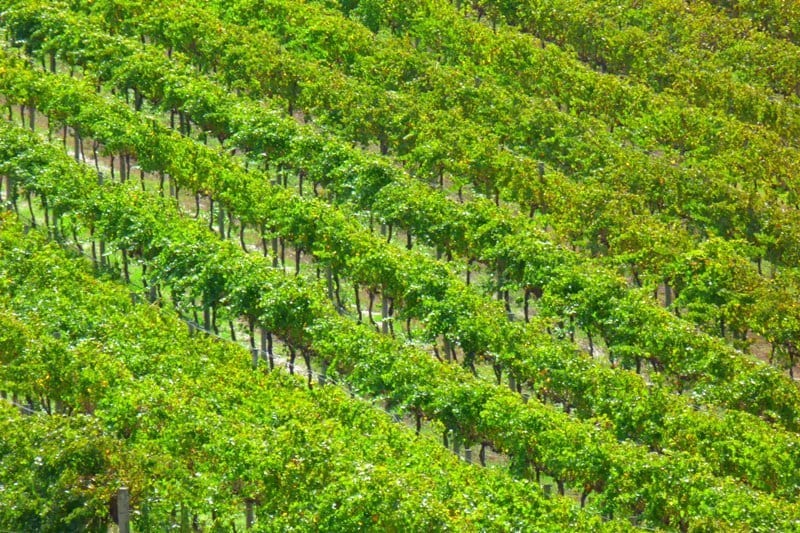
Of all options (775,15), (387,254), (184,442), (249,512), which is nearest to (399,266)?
(387,254)

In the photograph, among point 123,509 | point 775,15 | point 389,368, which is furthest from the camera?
point 775,15

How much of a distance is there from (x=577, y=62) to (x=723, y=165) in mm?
9036

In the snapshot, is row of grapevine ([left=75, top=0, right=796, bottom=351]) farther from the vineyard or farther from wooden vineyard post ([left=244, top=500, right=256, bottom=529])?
wooden vineyard post ([left=244, top=500, right=256, bottom=529])

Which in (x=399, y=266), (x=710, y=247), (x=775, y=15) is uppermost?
(x=775, y=15)

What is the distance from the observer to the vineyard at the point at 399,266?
4241cm

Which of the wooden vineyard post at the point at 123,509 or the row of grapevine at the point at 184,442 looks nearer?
the wooden vineyard post at the point at 123,509

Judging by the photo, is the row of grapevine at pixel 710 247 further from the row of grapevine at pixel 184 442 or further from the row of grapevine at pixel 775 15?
the row of grapevine at pixel 775 15

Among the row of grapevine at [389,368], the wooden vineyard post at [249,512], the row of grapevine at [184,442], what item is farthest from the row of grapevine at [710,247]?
the wooden vineyard post at [249,512]

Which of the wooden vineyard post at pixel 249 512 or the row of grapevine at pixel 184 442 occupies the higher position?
the row of grapevine at pixel 184 442

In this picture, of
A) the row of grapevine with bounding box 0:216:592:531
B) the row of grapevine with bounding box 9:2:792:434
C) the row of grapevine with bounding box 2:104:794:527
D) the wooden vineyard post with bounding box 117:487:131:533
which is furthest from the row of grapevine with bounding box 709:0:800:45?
the wooden vineyard post with bounding box 117:487:131:533

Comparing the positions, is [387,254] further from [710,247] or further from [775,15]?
[775,15]

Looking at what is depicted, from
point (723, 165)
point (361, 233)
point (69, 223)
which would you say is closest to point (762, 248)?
point (723, 165)

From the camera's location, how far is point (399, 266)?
5212cm

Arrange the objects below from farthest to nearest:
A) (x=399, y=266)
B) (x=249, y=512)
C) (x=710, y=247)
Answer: (x=710, y=247) → (x=399, y=266) → (x=249, y=512)
